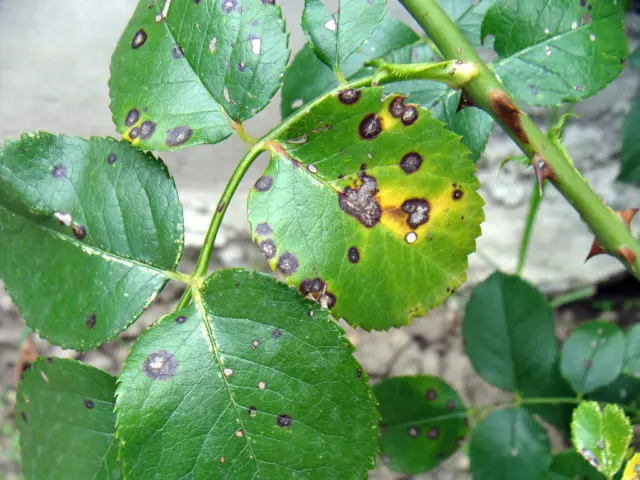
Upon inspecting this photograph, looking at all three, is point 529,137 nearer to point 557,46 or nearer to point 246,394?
point 557,46

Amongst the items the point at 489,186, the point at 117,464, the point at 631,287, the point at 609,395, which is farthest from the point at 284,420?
the point at 631,287

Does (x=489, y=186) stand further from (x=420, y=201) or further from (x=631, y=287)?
(x=420, y=201)

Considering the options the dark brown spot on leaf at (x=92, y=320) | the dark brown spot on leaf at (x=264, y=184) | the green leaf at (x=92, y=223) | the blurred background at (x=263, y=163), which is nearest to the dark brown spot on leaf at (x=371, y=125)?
the dark brown spot on leaf at (x=264, y=184)

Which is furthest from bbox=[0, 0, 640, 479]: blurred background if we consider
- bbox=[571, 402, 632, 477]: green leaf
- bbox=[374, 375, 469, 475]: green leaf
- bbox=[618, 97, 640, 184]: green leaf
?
bbox=[571, 402, 632, 477]: green leaf

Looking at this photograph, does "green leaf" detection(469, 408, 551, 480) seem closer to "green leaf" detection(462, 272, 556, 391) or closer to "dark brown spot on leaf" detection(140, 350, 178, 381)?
"green leaf" detection(462, 272, 556, 391)

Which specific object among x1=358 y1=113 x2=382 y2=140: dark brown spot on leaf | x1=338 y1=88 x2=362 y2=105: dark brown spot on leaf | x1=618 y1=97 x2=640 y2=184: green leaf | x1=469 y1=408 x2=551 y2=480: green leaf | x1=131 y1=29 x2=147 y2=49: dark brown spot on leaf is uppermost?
x1=618 y1=97 x2=640 y2=184: green leaf

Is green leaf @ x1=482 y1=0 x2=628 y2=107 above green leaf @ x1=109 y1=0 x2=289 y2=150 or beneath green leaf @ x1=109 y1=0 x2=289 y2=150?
above

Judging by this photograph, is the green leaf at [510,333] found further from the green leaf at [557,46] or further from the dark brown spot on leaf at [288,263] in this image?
the dark brown spot on leaf at [288,263]
